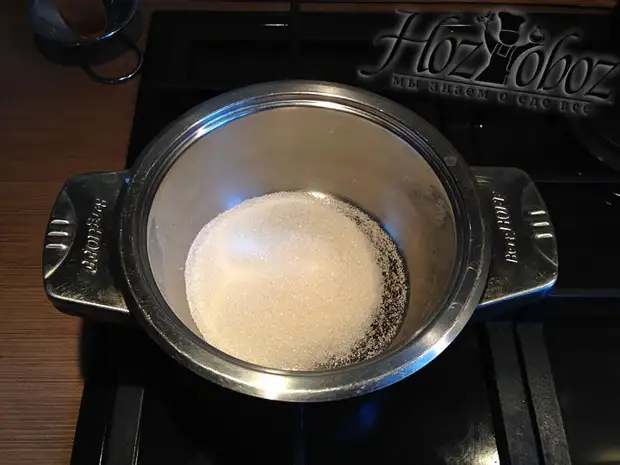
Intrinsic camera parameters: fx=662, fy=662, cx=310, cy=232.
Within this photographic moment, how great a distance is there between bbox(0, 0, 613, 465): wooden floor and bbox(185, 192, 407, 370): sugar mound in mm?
133

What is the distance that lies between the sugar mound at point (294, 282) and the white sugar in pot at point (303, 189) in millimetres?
14

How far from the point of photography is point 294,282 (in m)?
0.58

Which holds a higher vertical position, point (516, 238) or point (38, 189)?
point (516, 238)

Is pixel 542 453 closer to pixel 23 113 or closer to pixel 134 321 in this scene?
pixel 134 321

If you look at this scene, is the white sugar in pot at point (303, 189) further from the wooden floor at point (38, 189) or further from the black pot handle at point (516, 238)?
the wooden floor at point (38, 189)

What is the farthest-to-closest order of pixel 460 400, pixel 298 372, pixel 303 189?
pixel 303 189 < pixel 460 400 < pixel 298 372

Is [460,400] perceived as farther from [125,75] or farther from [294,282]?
[125,75]

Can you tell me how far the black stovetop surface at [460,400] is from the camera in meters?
0.51

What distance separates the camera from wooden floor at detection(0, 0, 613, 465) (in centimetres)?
54

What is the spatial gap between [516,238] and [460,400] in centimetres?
14

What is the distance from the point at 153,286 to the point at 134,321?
0.03m

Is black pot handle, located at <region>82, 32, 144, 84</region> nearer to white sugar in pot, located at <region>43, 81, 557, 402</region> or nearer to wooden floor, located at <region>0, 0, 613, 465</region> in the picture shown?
wooden floor, located at <region>0, 0, 613, 465</region>

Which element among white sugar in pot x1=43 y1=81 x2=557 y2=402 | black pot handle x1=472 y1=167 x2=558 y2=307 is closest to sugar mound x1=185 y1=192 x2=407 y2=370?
white sugar in pot x1=43 y1=81 x2=557 y2=402

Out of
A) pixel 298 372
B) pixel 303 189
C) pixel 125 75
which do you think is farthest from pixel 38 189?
pixel 298 372
